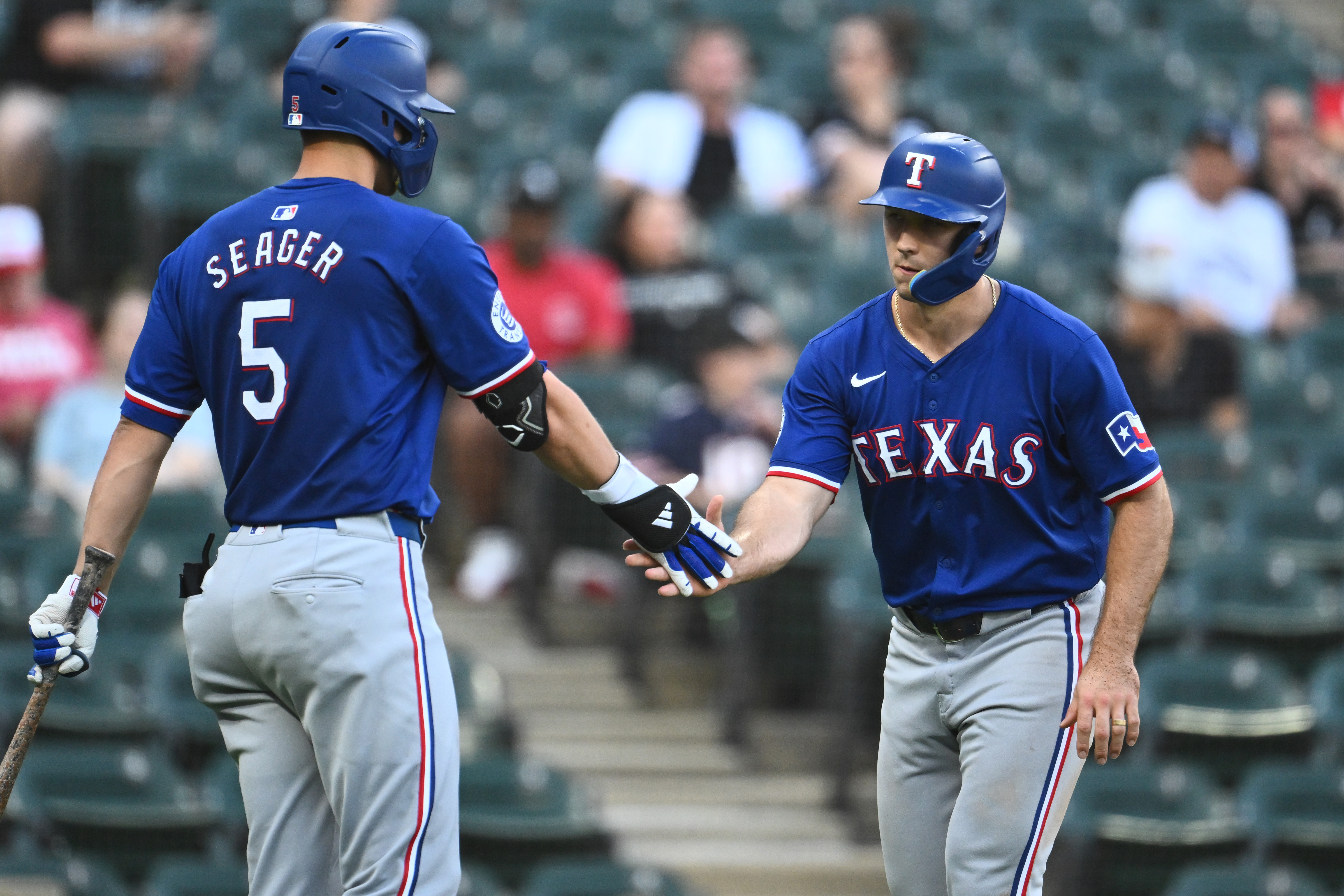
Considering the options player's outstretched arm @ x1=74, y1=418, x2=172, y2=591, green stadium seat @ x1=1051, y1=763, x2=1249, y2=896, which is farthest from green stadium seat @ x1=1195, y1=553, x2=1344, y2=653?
player's outstretched arm @ x1=74, y1=418, x2=172, y2=591

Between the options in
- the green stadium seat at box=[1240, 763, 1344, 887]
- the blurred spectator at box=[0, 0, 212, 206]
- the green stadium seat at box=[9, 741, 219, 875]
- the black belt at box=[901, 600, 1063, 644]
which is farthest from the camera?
the blurred spectator at box=[0, 0, 212, 206]

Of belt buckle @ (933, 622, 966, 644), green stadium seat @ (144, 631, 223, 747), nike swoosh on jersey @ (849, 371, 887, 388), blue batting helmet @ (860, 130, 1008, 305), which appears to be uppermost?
blue batting helmet @ (860, 130, 1008, 305)

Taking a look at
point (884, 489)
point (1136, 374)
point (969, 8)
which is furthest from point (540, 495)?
point (969, 8)

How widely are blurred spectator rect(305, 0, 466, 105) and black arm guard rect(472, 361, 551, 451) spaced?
20.5 feet

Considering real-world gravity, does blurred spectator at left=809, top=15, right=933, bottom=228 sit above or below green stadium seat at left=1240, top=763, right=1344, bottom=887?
above

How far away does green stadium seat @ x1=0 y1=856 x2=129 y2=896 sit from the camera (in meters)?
5.12

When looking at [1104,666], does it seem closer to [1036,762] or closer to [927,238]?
[1036,762]

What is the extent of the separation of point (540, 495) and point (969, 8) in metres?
6.63

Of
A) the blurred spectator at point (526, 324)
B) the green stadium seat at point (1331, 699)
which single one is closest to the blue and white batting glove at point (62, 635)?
the blurred spectator at point (526, 324)

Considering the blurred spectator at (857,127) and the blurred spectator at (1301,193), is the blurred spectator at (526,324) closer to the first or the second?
the blurred spectator at (857,127)

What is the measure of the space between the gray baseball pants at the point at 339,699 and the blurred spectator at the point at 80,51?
20.0 ft

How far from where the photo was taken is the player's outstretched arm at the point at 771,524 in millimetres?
3572

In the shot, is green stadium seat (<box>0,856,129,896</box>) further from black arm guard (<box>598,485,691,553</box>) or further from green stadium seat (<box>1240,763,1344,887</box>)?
green stadium seat (<box>1240,763,1344,887</box>)

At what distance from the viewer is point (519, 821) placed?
5730 millimetres
